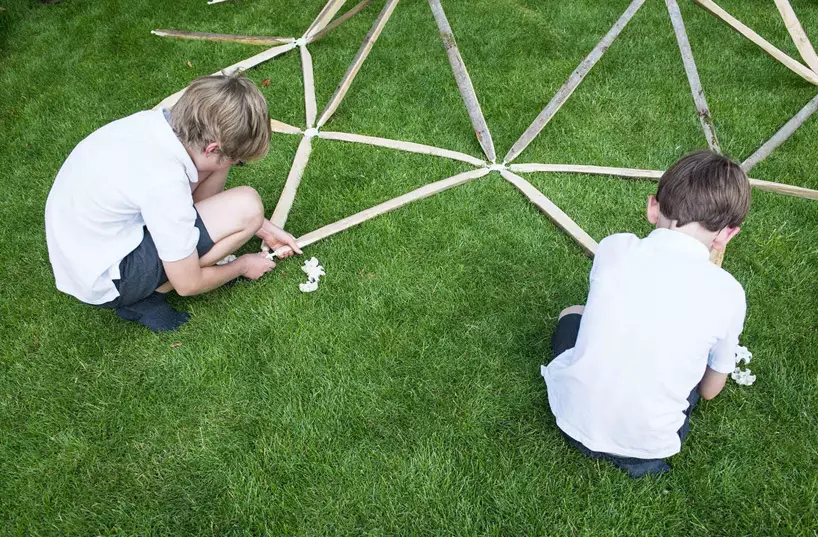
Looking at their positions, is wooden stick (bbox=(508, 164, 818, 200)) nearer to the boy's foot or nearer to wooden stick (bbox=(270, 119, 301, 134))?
wooden stick (bbox=(270, 119, 301, 134))

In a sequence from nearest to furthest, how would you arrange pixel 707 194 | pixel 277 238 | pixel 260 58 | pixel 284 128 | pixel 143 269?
1. pixel 707 194
2. pixel 143 269
3. pixel 277 238
4. pixel 284 128
5. pixel 260 58

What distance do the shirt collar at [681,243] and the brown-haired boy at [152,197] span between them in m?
1.57

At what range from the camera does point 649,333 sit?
6.04 ft

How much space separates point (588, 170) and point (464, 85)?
0.90 m

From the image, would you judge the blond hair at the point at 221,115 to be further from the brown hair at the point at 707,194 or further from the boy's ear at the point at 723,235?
the boy's ear at the point at 723,235

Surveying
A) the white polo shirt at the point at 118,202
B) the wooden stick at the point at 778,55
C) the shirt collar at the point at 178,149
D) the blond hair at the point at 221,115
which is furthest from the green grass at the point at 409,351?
the blond hair at the point at 221,115

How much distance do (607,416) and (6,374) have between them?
251cm

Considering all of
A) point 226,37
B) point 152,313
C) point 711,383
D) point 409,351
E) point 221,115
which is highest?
point 221,115

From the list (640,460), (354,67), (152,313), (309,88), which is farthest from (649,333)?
(309,88)

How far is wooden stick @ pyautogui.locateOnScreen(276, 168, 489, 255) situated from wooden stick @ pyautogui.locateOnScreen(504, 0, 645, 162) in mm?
274

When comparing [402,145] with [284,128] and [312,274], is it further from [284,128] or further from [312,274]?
[312,274]

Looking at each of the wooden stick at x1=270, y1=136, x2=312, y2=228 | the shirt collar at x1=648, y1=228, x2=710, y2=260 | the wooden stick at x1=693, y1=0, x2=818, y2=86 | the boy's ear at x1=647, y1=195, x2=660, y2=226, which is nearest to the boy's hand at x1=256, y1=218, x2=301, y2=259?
the wooden stick at x1=270, y1=136, x2=312, y2=228

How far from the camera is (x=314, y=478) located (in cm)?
229

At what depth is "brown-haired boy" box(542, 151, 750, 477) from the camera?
1.84m
